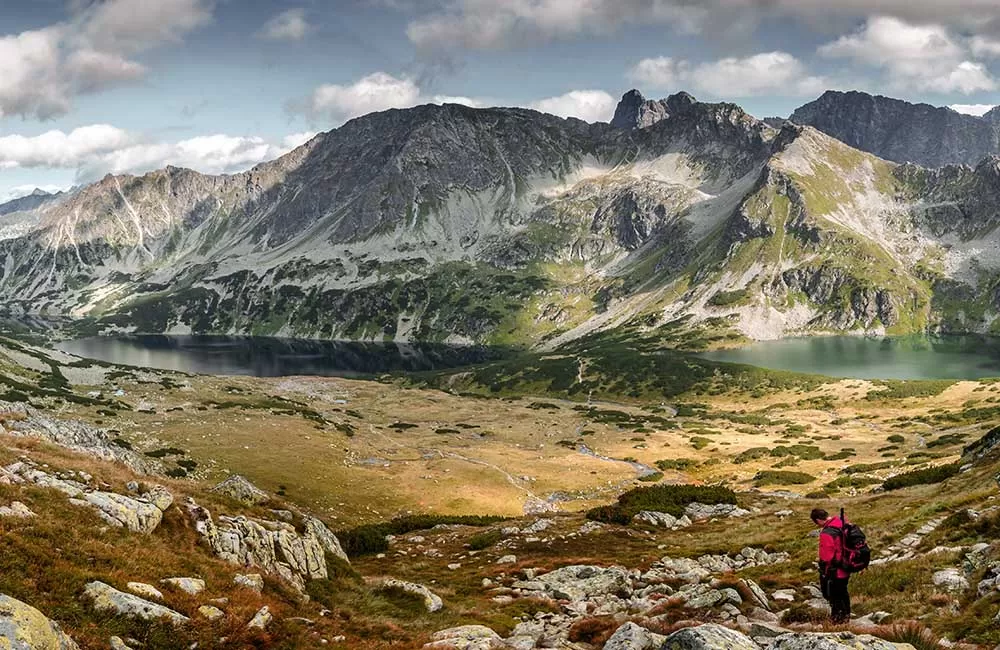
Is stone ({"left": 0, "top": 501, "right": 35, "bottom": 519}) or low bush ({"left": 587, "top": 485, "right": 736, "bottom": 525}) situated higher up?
stone ({"left": 0, "top": 501, "right": 35, "bottom": 519})

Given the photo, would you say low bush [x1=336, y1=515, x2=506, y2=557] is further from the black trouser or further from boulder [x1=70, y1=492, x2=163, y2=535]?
the black trouser

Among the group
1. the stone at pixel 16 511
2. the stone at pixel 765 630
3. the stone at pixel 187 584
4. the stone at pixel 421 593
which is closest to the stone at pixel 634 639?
the stone at pixel 765 630

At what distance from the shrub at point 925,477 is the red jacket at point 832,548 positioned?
1608 inches

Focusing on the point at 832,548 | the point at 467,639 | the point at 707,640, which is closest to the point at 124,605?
the point at 467,639

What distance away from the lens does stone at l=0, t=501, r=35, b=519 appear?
17914mm

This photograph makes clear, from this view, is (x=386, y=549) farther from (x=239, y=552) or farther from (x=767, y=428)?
(x=767, y=428)

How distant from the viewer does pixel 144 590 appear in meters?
15.9

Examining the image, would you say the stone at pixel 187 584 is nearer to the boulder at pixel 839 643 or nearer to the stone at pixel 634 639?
the stone at pixel 634 639

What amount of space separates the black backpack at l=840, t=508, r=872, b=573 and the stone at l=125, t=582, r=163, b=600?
1831 centimetres

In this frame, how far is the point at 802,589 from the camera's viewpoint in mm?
21312

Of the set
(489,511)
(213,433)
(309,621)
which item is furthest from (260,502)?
(213,433)

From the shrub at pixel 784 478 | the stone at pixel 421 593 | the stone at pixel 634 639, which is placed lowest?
the shrub at pixel 784 478

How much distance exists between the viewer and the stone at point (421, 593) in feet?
82.7

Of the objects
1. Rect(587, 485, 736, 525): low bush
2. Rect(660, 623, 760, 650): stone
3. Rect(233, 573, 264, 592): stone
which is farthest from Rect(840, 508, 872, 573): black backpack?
Rect(587, 485, 736, 525): low bush
